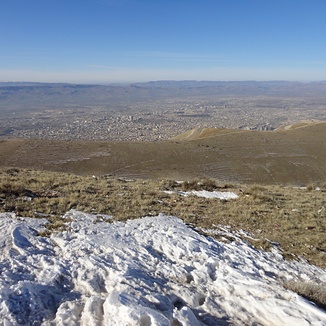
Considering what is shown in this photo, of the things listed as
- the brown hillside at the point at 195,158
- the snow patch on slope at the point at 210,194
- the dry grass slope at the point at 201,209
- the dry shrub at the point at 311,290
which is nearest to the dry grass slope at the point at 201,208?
the dry grass slope at the point at 201,209

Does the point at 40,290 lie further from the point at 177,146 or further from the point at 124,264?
the point at 177,146

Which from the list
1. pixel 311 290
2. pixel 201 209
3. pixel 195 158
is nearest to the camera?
pixel 311 290

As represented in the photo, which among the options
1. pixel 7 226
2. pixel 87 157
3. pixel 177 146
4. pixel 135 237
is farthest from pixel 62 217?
pixel 177 146

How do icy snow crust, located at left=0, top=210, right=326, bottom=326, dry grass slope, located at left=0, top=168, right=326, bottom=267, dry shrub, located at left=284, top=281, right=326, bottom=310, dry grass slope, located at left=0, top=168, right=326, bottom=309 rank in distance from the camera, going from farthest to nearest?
dry grass slope, located at left=0, top=168, right=326, bottom=267
dry grass slope, located at left=0, top=168, right=326, bottom=309
dry shrub, located at left=284, top=281, right=326, bottom=310
icy snow crust, located at left=0, top=210, right=326, bottom=326

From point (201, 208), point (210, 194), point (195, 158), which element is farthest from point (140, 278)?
Result: point (195, 158)

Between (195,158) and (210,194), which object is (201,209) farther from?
(195,158)

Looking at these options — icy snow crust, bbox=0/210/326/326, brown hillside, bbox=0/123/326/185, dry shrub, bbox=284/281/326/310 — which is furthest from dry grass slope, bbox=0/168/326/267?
brown hillside, bbox=0/123/326/185

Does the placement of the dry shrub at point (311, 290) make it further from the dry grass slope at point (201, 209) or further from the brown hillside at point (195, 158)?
the brown hillside at point (195, 158)

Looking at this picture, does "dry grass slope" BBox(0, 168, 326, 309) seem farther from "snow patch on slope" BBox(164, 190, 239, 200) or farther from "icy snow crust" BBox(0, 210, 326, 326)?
"icy snow crust" BBox(0, 210, 326, 326)
